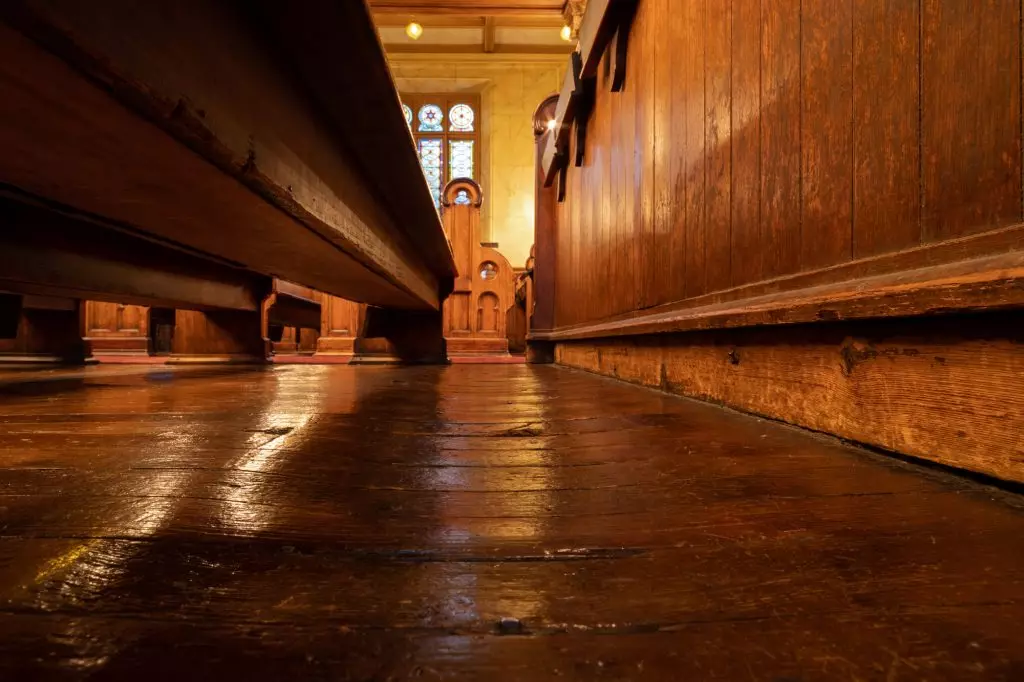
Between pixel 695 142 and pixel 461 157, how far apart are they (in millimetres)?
9846

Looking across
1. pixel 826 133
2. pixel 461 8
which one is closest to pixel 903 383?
pixel 826 133

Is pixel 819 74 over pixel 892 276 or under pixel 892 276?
over

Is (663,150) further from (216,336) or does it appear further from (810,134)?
(216,336)

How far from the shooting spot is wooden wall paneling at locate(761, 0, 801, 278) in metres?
1.00

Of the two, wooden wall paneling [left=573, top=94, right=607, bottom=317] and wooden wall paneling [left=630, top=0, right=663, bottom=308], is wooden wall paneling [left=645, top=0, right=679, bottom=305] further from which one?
wooden wall paneling [left=573, top=94, right=607, bottom=317]

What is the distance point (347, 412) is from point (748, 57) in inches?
53.8

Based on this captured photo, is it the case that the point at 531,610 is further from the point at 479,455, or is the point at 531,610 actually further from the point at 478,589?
the point at 479,455

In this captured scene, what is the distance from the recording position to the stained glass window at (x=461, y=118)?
34.6 feet

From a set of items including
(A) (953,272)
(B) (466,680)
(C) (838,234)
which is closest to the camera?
(B) (466,680)

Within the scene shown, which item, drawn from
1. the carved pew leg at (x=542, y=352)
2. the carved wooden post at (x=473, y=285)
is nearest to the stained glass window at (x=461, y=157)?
the carved wooden post at (x=473, y=285)

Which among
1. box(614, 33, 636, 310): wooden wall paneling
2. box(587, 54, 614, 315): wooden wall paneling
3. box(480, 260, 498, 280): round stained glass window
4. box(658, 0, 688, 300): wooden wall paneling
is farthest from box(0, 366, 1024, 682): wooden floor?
box(480, 260, 498, 280): round stained glass window

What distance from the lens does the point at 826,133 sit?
908 mm

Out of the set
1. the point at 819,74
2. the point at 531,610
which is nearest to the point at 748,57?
the point at 819,74

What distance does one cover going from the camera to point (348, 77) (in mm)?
1036
